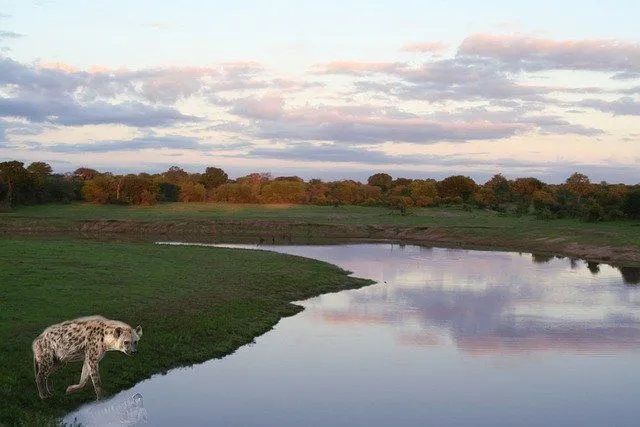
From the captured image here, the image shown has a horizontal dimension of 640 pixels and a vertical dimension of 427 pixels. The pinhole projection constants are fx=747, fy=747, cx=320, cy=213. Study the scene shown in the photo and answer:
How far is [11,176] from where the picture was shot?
95562 mm

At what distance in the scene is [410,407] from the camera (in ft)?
58.3

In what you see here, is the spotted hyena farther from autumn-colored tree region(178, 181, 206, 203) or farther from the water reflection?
autumn-colored tree region(178, 181, 206, 203)

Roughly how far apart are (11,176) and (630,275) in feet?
252

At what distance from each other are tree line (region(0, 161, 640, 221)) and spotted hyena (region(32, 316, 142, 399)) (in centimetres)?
6949

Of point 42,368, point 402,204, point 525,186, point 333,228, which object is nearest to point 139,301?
point 42,368

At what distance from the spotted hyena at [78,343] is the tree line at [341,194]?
6949 centimetres

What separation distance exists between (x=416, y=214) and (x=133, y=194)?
40405 mm

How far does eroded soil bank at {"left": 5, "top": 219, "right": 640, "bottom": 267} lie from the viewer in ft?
230

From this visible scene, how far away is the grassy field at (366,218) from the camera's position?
6894 centimetres

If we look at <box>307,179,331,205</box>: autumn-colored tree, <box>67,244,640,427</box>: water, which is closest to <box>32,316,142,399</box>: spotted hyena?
<box>67,244,640,427</box>: water

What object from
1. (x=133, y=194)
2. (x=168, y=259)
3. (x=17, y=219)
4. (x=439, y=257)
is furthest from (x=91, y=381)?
(x=133, y=194)

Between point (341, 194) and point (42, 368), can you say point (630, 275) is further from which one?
point (341, 194)

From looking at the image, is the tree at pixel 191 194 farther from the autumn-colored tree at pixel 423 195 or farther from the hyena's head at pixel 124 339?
the hyena's head at pixel 124 339

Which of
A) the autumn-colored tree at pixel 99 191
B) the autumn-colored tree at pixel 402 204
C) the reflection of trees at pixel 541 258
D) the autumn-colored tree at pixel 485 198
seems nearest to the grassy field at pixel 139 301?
the reflection of trees at pixel 541 258
